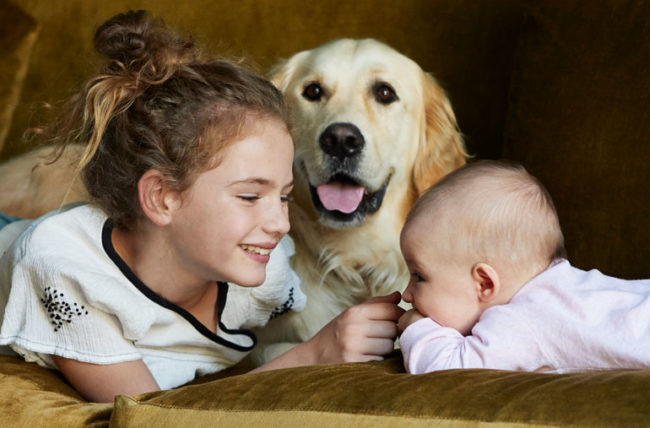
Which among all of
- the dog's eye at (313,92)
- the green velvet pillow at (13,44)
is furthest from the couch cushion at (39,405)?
the green velvet pillow at (13,44)

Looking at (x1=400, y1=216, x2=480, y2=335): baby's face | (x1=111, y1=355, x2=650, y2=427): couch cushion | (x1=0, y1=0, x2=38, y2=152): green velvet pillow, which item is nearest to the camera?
(x1=111, y1=355, x2=650, y2=427): couch cushion

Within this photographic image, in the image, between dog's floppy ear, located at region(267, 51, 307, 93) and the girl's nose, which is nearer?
the girl's nose

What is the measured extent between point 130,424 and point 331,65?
112cm

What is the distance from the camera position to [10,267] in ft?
4.69

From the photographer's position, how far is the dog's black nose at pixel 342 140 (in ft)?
5.62

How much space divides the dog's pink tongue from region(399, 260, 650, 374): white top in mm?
734

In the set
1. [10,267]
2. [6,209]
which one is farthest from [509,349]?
[6,209]

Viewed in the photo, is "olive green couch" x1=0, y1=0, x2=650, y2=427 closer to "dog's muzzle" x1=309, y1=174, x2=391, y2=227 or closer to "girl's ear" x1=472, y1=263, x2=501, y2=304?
"girl's ear" x1=472, y1=263, x2=501, y2=304

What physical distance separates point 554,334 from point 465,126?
116 centimetres

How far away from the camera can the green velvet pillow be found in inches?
88.0

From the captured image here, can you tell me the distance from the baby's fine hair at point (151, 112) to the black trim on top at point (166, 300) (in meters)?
0.06

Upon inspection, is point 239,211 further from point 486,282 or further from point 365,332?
point 486,282

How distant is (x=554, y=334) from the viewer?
101cm

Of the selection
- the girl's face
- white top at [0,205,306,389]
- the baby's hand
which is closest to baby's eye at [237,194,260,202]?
the girl's face
